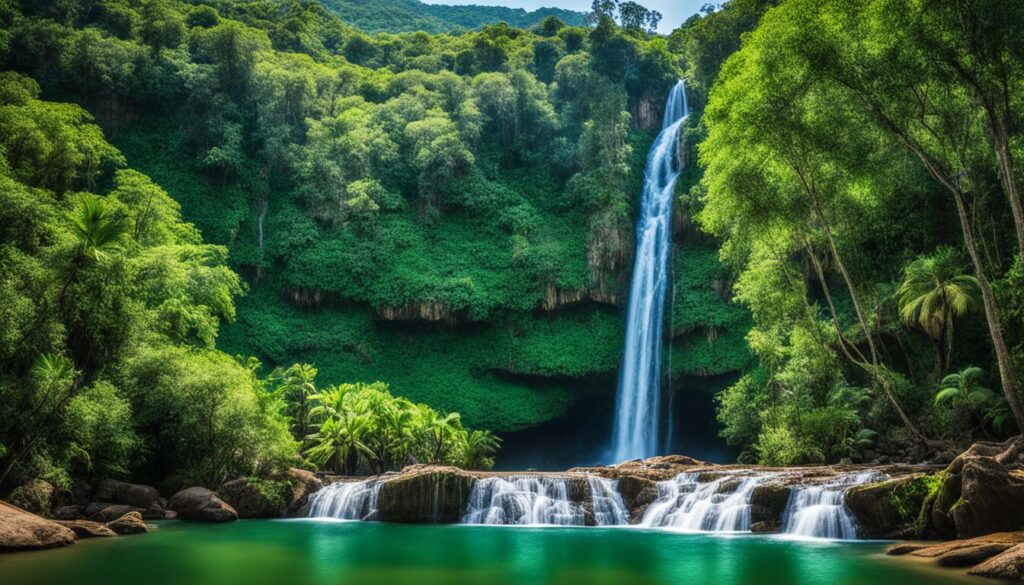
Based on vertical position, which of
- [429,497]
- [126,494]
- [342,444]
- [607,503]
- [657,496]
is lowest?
[126,494]

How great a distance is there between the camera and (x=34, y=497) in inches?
656

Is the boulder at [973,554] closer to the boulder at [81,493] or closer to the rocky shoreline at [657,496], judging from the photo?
the rocky shoreline at [657,496]

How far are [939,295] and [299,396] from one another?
2522cm

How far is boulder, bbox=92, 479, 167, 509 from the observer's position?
2011 centimetres

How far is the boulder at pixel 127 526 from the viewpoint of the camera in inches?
643

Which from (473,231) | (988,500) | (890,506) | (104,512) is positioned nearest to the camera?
(988,500)

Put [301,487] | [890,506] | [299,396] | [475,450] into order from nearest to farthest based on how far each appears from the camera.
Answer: [890,506] → [301,487] → [475,450] → [299,396]

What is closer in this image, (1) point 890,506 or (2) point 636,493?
(1) point 890,506

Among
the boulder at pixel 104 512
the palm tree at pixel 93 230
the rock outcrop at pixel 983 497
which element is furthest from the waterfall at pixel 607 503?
the palm tree at pixel 93 230

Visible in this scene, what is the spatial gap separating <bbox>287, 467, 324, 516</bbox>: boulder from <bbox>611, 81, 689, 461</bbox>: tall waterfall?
19050mm

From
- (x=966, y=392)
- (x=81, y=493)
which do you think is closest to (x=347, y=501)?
(x=81, y=493)

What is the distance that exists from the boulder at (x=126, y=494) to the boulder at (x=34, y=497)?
9.43ft

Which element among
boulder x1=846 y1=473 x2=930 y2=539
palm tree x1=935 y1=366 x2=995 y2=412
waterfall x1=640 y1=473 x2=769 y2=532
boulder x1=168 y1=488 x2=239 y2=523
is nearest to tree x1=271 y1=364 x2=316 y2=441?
boulder x1=168 y1=488 x2=239 y2=523

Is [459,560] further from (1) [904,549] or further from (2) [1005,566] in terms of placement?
(2) [1005,566]
